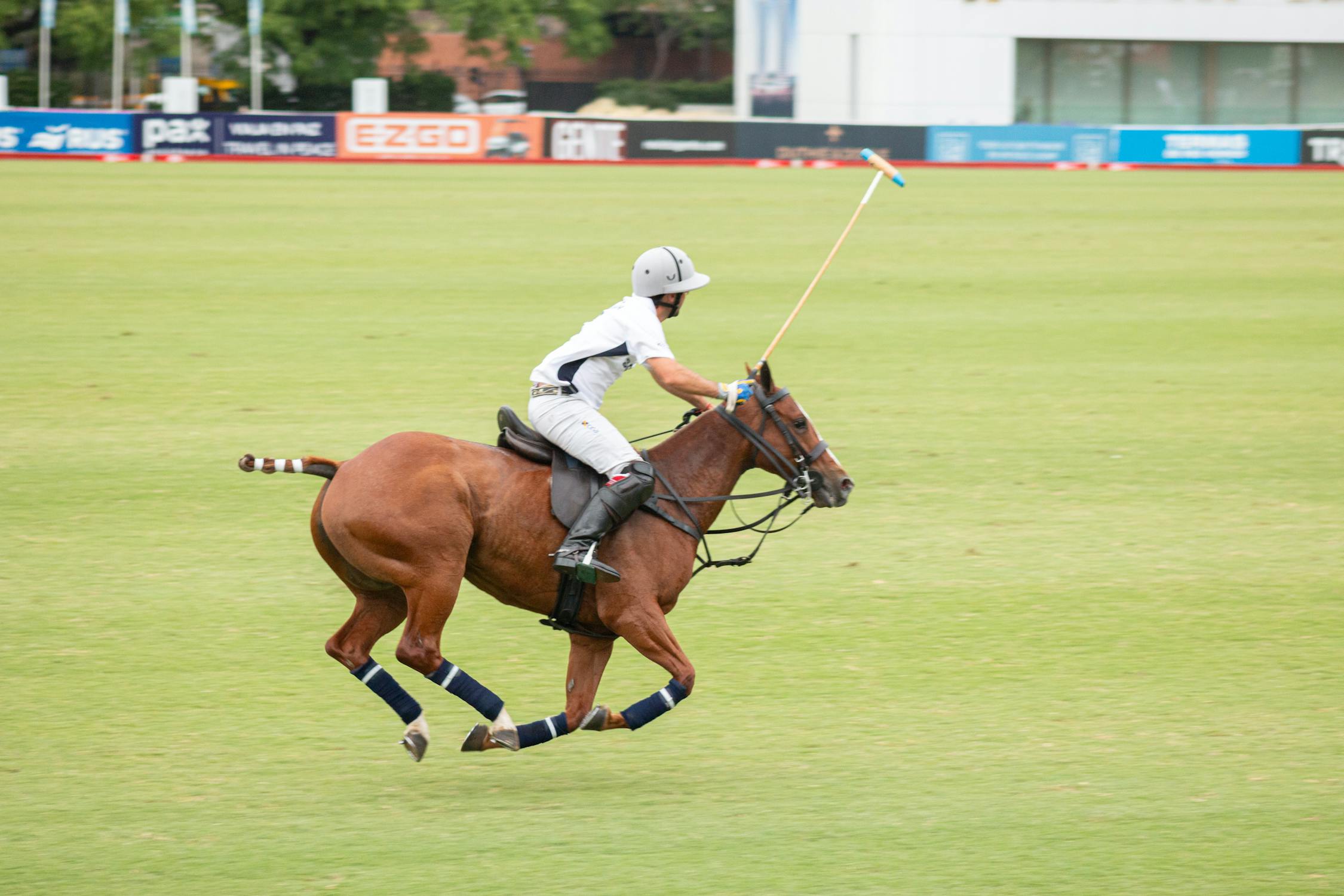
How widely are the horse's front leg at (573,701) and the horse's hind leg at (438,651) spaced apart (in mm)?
35

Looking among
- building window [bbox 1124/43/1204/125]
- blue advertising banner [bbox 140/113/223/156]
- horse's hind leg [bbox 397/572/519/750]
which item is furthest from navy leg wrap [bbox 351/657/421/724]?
building window [bbox 1124/43/1204/125]

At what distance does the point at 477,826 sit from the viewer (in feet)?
19.6

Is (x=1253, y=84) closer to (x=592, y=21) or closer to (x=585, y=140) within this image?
(x=592, y=21)

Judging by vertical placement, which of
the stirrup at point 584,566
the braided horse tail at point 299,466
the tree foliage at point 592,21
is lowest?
the stirrup at point 584,566

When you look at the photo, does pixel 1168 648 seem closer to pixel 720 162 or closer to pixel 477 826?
pixel 477 826

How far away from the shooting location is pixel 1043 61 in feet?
193

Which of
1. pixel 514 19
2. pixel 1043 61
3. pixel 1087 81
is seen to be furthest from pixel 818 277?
pixel 514 19

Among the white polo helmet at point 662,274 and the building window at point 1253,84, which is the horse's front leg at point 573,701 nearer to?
the white polo helmet at point 662,274

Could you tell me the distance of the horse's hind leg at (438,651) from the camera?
630 cm

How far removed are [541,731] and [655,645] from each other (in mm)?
608

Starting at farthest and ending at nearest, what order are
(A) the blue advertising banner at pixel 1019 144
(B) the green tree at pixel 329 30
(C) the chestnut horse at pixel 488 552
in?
(B) the green tree at pixel 329 30 < (A) the blue advertising banner at pixel 1019 144 < (C) the chestnut horse at pixel 488 552

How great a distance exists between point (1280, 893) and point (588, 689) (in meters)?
2.84

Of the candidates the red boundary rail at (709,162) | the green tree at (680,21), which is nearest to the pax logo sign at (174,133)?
the red boundary rail at (709,162)

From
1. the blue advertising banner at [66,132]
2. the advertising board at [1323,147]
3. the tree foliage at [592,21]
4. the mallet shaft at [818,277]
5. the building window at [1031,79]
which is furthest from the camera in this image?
the tree foliage at [592,21]
